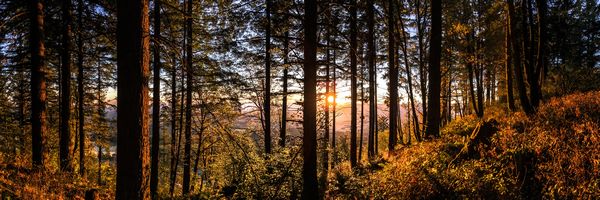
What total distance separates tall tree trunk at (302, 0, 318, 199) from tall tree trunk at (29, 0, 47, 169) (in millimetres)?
7300

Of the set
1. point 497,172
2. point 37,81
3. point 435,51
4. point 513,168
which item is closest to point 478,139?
point 497,172

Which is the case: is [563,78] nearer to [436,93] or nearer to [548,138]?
[436,93]

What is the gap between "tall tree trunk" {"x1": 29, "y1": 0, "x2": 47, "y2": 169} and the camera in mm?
9461

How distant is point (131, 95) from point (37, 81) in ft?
22.2

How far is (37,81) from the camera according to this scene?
378 inches

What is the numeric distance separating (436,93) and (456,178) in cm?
569

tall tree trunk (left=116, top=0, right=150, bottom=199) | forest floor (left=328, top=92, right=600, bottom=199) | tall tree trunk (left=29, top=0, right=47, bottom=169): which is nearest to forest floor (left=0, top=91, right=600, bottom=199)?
forest floor (left=328, top=92, right=600, bottom=199)

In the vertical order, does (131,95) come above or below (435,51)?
below

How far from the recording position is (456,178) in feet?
22.8

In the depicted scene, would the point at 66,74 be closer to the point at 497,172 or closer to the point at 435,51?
the point at 435,51

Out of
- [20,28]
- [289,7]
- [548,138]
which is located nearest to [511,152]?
[548,138]

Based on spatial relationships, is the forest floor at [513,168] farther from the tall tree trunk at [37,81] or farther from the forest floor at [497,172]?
the tall tree trunk at [37,81]

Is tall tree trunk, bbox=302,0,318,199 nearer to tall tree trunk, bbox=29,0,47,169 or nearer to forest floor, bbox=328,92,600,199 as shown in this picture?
forest floor, bbox=328,92,600,199

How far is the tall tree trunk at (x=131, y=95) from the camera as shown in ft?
16.3
